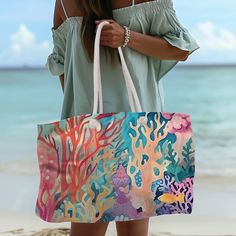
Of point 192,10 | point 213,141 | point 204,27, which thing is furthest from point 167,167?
point 204,27

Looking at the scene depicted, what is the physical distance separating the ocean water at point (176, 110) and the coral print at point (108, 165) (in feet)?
7.71

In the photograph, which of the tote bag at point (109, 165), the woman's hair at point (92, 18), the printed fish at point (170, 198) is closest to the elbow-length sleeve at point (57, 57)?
the woman's hair at point (92, 18)

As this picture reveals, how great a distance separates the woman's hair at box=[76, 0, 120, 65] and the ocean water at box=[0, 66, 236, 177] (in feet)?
7.48

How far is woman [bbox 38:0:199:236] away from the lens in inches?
40.9

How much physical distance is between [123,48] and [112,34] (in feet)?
0.17

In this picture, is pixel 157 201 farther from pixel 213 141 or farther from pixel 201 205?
pixel 213 141

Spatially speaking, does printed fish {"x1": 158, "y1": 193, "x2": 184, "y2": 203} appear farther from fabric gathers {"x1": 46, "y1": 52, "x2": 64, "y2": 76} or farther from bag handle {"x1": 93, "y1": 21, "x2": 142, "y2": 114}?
fabric gathers {"x1": 46, "y1": 52, "x2": 64, "y2": 76}

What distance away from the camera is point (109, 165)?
3.05 ft

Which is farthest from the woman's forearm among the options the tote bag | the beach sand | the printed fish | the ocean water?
the ocean water

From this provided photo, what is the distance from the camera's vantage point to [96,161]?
928 millimetres

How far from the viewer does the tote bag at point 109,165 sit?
0.93m

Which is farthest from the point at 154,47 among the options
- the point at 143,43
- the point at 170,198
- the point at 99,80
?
the point at 170,198

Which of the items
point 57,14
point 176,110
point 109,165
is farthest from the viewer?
point 176,110

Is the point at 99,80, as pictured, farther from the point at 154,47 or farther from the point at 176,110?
the point at 176,110
